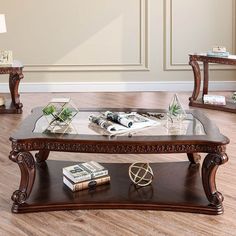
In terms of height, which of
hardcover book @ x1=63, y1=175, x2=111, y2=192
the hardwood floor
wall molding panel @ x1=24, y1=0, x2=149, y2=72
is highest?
wall molding panel @ x1=24, y1=0, x2=149, y2=72

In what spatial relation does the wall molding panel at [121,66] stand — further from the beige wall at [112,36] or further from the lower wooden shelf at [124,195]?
the lower wooden shelf at [124,195]

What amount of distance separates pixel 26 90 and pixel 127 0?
122 cm

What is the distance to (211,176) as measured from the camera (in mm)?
1636

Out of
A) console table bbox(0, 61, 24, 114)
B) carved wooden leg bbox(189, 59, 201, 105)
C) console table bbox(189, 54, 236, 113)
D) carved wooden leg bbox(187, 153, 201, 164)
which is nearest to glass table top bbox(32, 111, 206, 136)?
carved wooden leg bbox(187, 153, 201, 164)

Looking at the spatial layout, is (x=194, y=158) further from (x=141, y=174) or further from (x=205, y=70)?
(x=205, y=70)

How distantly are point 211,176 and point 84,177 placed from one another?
484 mm

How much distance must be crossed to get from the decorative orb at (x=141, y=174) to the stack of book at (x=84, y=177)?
0.10 metres

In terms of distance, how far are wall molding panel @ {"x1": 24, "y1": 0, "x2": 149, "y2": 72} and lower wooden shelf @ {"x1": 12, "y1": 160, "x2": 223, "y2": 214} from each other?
2334 mm

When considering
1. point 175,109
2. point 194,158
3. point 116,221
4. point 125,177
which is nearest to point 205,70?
point 194,158

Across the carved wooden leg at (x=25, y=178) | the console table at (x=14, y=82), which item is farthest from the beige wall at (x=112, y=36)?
the carved wooden leg at (x=25, y=178)

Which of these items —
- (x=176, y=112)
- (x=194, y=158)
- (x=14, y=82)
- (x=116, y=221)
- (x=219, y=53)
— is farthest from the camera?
(x=219, y=53)

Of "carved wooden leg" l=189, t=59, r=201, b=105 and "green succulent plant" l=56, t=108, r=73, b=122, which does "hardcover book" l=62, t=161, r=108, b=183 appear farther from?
"carved wooden leg" l=189, t=59, r=201, b=105

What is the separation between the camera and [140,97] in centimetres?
395

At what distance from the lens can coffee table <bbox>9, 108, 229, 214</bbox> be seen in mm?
1600
